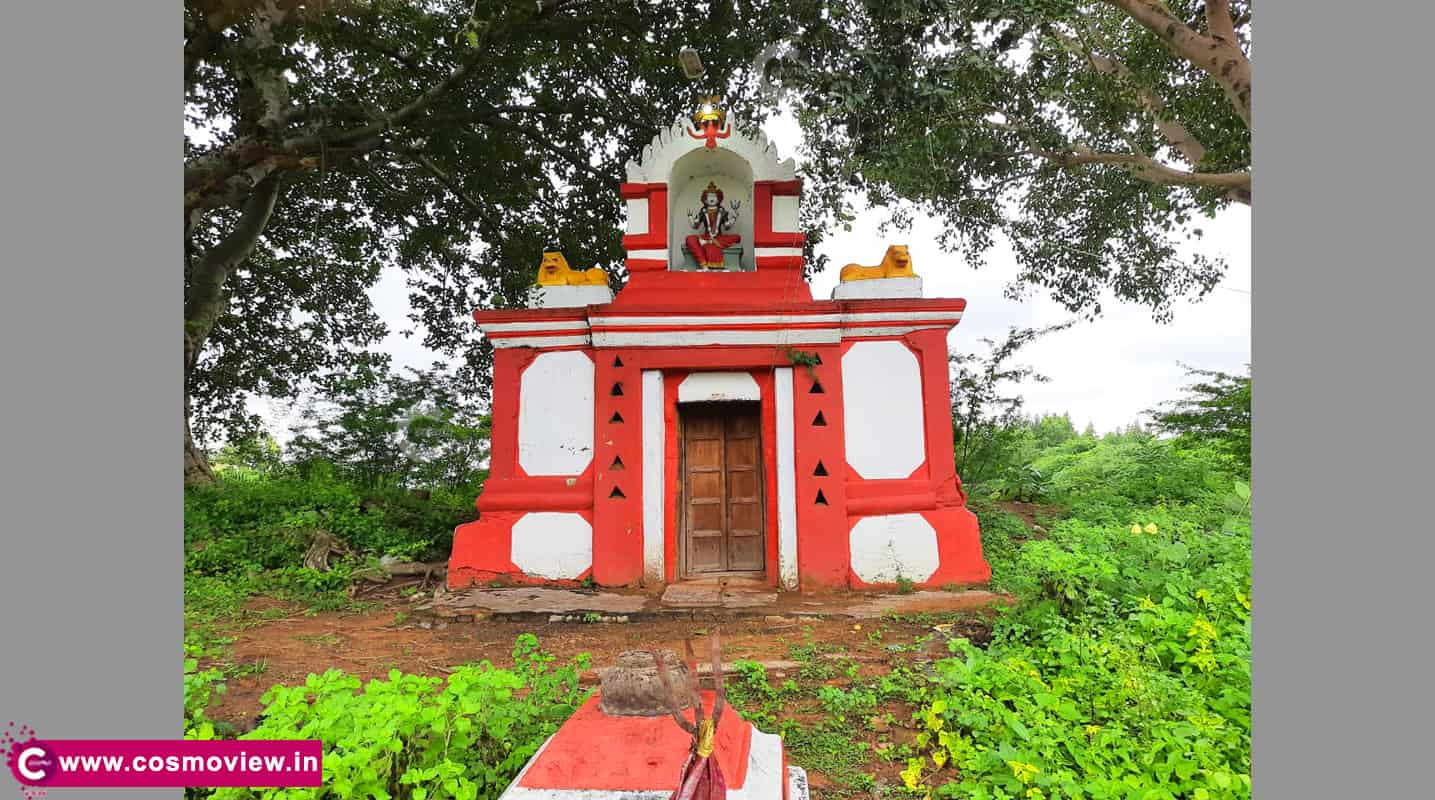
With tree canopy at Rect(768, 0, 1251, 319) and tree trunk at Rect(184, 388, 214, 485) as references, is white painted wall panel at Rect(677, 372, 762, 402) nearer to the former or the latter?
tree canopy at Rect(768, 0, 1251, 319)

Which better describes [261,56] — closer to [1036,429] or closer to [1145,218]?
[1145,218]

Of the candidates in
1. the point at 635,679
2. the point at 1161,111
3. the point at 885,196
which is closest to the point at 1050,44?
the point at 1161,111

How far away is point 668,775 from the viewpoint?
1.70 m

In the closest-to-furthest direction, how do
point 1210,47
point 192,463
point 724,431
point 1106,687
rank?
point 1106,687, point 1210,47, point 724,431, point 192,463

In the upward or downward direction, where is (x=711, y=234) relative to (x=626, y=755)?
upward

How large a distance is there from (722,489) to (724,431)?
581 mm

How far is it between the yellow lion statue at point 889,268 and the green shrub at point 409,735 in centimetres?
483

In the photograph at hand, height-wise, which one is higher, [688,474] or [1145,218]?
[1145,218]

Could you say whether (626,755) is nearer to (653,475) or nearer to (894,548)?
(653,475)

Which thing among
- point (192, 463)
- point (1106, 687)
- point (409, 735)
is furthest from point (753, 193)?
point (192, 463)

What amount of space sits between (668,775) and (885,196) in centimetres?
931

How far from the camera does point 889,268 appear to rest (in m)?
6.39
